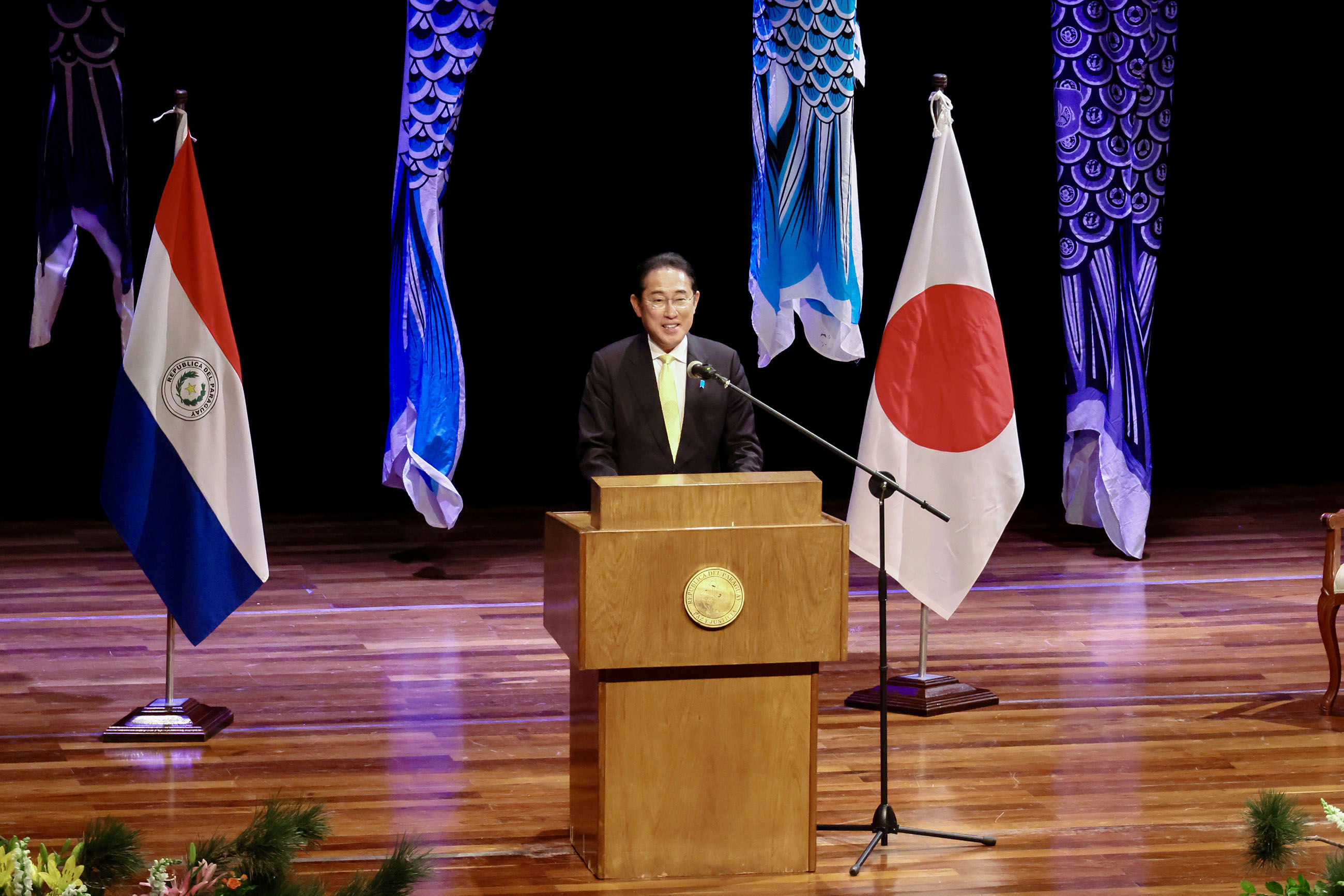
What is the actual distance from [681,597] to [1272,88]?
667cm

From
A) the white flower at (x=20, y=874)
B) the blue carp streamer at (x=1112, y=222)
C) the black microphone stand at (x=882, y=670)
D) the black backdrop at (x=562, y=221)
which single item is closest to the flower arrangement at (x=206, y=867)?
the white flower at (x=20, y=874)

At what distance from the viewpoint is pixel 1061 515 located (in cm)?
813

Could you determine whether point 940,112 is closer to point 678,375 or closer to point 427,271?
point 678,375

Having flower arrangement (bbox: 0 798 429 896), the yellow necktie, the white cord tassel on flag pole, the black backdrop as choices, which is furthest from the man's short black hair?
the black backdrop

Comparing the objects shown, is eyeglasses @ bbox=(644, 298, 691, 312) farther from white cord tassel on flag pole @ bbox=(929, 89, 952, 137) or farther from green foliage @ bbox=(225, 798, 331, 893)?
green foliage @ bbox=(225, 798, 331, 893)

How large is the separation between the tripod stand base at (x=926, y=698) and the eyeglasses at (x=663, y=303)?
135cm

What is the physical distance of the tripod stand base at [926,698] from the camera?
15.6ft

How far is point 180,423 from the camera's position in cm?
457

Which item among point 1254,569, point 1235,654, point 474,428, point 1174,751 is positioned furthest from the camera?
point 474,428

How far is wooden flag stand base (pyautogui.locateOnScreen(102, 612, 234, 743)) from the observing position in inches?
175

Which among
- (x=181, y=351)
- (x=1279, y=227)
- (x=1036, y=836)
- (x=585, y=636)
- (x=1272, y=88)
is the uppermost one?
(x=1272, y=88)

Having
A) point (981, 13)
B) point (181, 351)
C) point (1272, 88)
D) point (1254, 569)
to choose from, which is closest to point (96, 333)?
point (181, 351)

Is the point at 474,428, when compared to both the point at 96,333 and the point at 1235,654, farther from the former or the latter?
the point at 1235,654

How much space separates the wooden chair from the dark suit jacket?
1688 millimetres
